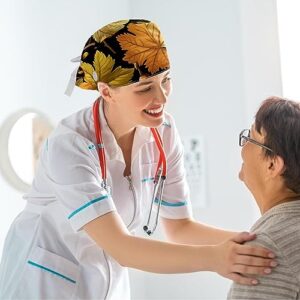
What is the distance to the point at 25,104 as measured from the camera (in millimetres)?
2303

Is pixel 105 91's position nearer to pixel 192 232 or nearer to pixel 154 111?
pixel 154 111

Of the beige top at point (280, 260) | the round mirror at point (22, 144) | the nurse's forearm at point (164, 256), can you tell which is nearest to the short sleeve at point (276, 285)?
the beige top at point (280, 260)

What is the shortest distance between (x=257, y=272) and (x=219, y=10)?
5.74 feet

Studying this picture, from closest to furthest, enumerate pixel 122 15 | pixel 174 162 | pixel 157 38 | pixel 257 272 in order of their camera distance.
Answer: pixel 257 272, pixel 157 38, pixel 174 162, pixel 122 15

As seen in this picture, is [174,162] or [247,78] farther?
[247,78]

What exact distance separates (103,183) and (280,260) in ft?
1.69

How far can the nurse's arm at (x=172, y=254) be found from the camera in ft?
3.80

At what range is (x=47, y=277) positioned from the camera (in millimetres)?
1528

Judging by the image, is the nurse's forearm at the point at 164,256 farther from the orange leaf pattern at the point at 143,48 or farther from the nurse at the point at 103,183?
the orange leaf pattern at the point at 143,48

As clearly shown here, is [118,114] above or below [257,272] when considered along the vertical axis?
above

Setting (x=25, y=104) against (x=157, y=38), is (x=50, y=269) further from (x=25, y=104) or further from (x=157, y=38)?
(x=25, y=104)

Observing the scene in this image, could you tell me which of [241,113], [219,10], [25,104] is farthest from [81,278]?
[219,10]

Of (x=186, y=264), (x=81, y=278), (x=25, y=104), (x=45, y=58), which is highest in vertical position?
(x=45, y=58)

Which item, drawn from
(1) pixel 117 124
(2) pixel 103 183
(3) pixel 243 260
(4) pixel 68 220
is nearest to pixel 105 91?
(1) pixel 117 124
